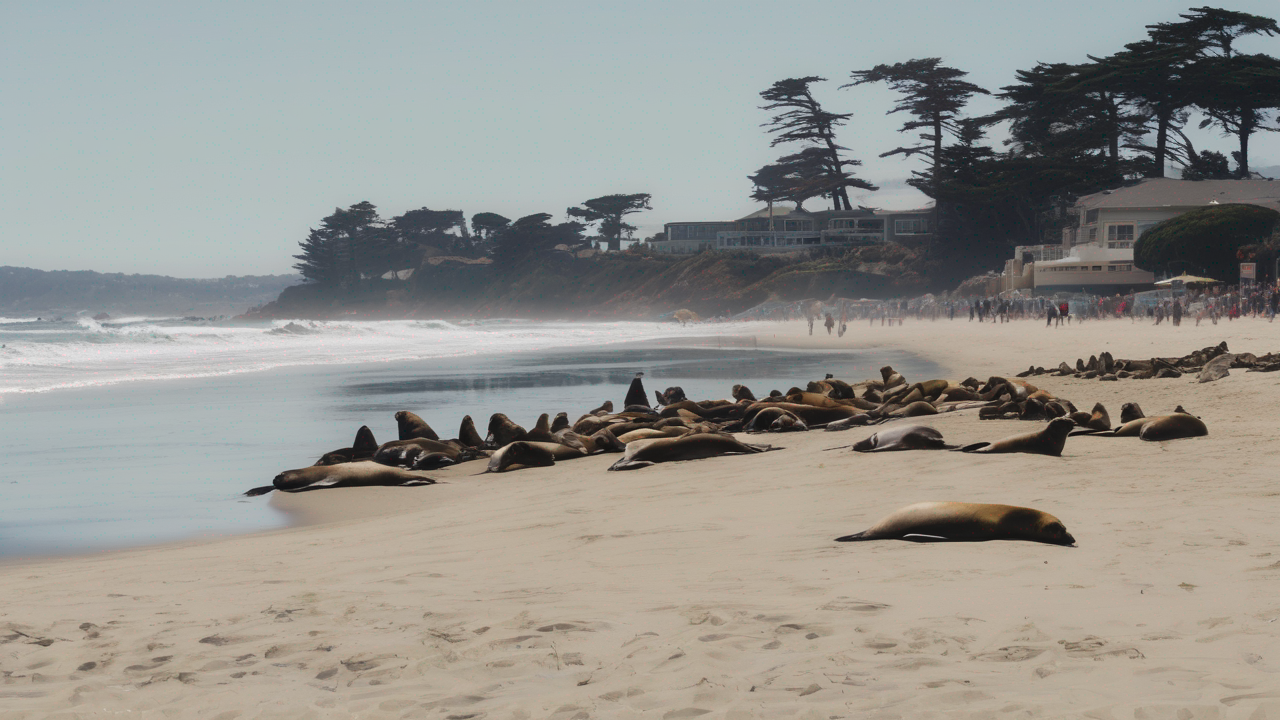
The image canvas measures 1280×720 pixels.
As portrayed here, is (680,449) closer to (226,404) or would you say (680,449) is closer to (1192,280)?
(226,404)

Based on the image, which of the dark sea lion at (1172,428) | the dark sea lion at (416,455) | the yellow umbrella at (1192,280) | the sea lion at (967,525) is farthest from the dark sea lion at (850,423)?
the yellow umbrella at (1192,280)

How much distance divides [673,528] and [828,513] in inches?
38.7

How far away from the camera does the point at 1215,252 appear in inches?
2158

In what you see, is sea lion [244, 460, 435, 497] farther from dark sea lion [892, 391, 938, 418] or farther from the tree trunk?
the tree trunk

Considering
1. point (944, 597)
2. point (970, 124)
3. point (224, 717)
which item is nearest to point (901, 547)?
point (944, 597)

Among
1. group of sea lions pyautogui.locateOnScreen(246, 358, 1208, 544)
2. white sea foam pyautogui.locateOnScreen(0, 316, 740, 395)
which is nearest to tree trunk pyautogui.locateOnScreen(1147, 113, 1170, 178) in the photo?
white sea foam pyautogui.locateOnScreen(0, 316, 740, 395)

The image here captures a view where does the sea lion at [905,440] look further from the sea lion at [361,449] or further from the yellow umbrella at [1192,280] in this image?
the yellow umbrella at [1192,280]

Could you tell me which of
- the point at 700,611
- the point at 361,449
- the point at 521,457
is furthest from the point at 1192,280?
the point at 700,611

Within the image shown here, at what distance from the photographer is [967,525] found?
17.0 feet

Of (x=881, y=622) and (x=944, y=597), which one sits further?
(x=944, y=597)

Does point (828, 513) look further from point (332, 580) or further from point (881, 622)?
point (332, 580)

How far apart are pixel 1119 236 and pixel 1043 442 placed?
64.2 m

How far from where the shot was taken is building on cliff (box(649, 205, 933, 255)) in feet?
338

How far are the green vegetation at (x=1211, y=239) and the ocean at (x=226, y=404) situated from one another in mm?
29675
